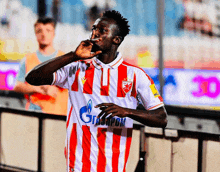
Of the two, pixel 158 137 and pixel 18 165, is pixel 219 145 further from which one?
pixel 18 165

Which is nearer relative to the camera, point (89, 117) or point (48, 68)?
point (48, 68)

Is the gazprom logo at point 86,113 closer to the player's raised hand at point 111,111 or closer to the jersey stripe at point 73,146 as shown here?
the jersey stripe at point 73,146

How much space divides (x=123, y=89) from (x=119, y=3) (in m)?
1.82

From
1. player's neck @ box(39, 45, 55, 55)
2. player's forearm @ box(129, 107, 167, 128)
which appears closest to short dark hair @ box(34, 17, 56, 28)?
player's neck @ box(39, 45, 55, 55)

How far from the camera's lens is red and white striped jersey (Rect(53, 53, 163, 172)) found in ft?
8.74

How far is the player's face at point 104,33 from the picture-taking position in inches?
105

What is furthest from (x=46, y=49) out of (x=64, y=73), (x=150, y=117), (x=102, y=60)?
(x=150, y=117)

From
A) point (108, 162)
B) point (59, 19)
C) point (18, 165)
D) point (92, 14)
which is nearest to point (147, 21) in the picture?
point (92, 14)

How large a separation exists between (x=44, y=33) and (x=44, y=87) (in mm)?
773

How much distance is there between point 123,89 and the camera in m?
2.71

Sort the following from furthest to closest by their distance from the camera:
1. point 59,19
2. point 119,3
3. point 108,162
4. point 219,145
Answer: point 59,19 < point 119,3 < point 219,145 < point 108,162

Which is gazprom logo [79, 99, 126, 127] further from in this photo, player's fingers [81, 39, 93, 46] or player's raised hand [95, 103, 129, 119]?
player's fingers [81, 39, 93, 46]

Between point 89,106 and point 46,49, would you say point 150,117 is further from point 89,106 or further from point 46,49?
point 46,49

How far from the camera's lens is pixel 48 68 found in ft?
8.36
